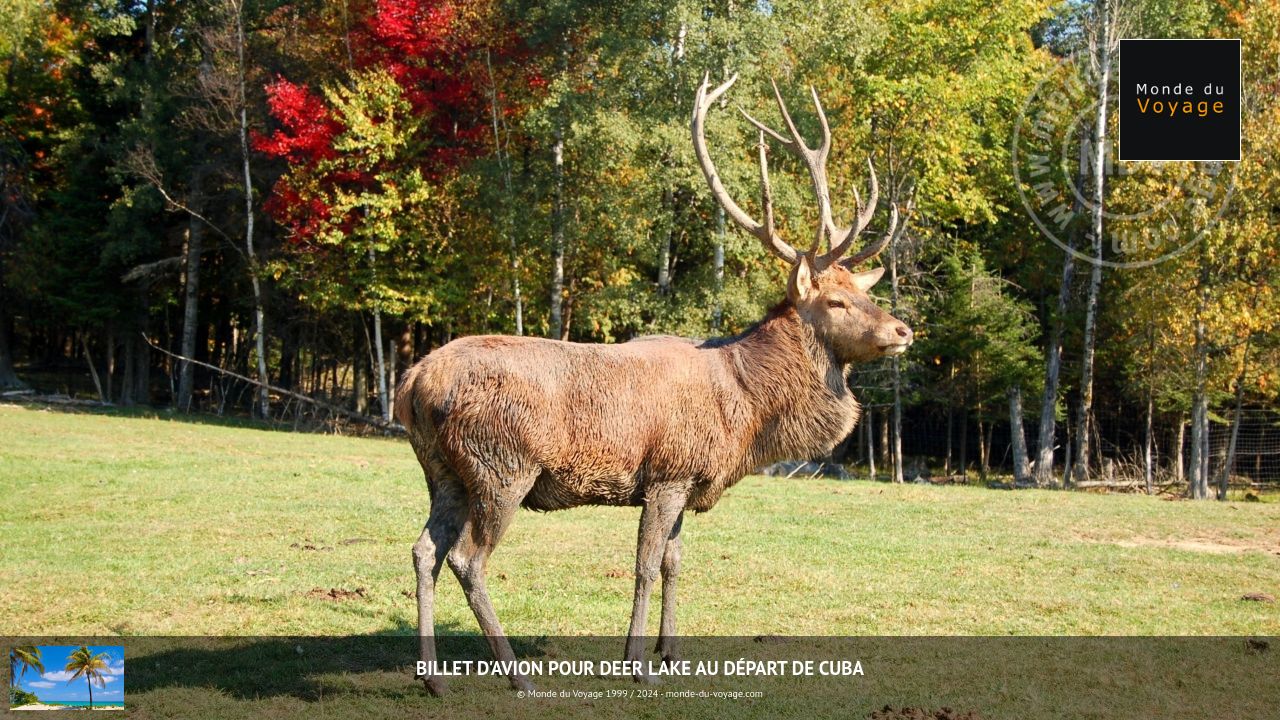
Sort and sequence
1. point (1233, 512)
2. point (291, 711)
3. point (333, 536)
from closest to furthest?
point (291, 711), point (333, 536), point (1233, 512)

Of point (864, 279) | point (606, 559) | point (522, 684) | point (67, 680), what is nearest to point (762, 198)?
point (864, 279)

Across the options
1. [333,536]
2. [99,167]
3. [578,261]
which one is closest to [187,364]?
[99,167]

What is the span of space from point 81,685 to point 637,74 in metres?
20.6

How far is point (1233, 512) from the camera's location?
60.1 ft

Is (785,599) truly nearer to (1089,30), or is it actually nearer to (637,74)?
(637,74)

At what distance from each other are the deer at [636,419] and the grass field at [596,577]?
95 centimetres

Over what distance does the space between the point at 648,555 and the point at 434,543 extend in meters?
1.48

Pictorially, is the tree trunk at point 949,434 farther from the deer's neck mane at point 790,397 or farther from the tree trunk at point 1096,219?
the deer's neck mane at point 790,397

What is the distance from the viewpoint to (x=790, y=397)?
340 inches

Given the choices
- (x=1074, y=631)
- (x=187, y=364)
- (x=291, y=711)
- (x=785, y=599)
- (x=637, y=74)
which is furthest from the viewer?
(x=187, y=364)

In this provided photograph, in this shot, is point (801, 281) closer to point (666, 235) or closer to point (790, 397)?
point (790, 397)

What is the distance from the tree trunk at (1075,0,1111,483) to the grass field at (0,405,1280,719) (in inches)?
277

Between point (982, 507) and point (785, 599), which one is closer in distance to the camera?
point (785, 599)

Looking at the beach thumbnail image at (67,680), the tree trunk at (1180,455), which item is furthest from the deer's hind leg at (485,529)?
the tree trunk at (1180,455)
